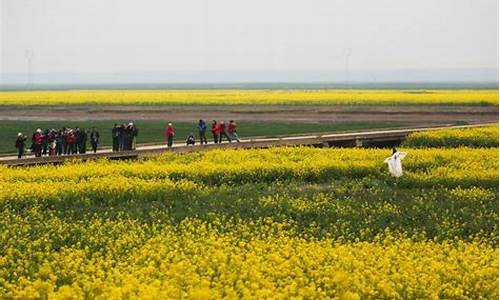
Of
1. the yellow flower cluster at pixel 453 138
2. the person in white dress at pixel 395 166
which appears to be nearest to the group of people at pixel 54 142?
the person in white dress at pixel 395 166

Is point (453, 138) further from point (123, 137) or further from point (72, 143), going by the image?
point (72, 143)

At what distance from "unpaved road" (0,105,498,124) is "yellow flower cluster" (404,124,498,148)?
17.7 metres

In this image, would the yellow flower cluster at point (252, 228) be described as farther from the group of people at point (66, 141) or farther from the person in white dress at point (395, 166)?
the group of people at point (66, 141)

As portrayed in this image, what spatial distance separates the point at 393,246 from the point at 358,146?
2297cm

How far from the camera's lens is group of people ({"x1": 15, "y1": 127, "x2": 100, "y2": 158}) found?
31072 mm

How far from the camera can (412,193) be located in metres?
27.1

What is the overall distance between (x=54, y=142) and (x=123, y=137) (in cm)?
360

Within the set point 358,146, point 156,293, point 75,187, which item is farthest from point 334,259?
point 358,146

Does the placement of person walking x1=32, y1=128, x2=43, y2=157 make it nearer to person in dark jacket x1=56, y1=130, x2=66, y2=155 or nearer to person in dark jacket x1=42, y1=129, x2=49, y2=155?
person in dark jacket x1=42, y1=129, x2=49, y2=155

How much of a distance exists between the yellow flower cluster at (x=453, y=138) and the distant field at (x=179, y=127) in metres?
9.70

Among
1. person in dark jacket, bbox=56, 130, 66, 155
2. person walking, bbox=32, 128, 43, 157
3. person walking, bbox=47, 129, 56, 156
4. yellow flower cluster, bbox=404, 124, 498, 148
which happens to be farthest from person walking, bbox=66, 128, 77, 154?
yellow flower cluster, bbox=404, 124, 498, 148

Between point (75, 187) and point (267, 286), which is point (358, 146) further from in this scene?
point (267, 286)

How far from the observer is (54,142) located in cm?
3159

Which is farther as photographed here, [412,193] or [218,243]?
[412,193]
